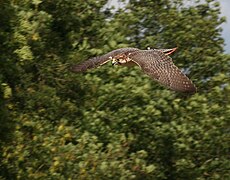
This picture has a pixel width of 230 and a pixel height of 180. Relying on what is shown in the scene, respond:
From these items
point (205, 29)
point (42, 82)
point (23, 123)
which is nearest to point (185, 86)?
point (23, 123)

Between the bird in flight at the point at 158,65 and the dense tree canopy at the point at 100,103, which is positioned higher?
the bird in flight at the point at 158,65

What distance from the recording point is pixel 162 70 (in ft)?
26.2

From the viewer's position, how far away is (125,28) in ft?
45.8

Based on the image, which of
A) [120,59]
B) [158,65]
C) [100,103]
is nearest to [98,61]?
[120,59]

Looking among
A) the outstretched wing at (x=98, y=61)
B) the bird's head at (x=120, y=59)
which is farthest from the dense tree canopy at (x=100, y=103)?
the bird's head at (x=120, y=59)

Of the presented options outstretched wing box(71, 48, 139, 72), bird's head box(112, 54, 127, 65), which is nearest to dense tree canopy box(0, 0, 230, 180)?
outstretched wing box(71, 48, 139, 72)

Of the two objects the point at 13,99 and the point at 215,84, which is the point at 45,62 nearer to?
the point at 13,99

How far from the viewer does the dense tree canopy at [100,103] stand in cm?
1132

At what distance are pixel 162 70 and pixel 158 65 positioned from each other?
0.29 ft

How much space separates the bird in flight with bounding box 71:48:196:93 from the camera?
7672 millimetres

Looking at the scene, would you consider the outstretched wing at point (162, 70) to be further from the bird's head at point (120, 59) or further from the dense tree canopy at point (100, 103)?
the dense tree canopy at point (100, 103)

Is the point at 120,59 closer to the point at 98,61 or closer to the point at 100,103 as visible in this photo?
the point at 98,61

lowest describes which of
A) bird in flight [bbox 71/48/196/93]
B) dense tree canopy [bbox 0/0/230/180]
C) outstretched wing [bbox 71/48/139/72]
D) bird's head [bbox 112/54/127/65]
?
dense tree canopy [bbox 0/0/230/180]

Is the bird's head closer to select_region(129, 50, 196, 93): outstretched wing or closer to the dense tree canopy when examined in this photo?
select_region(129, 50, 196, 93): outstretched wing
